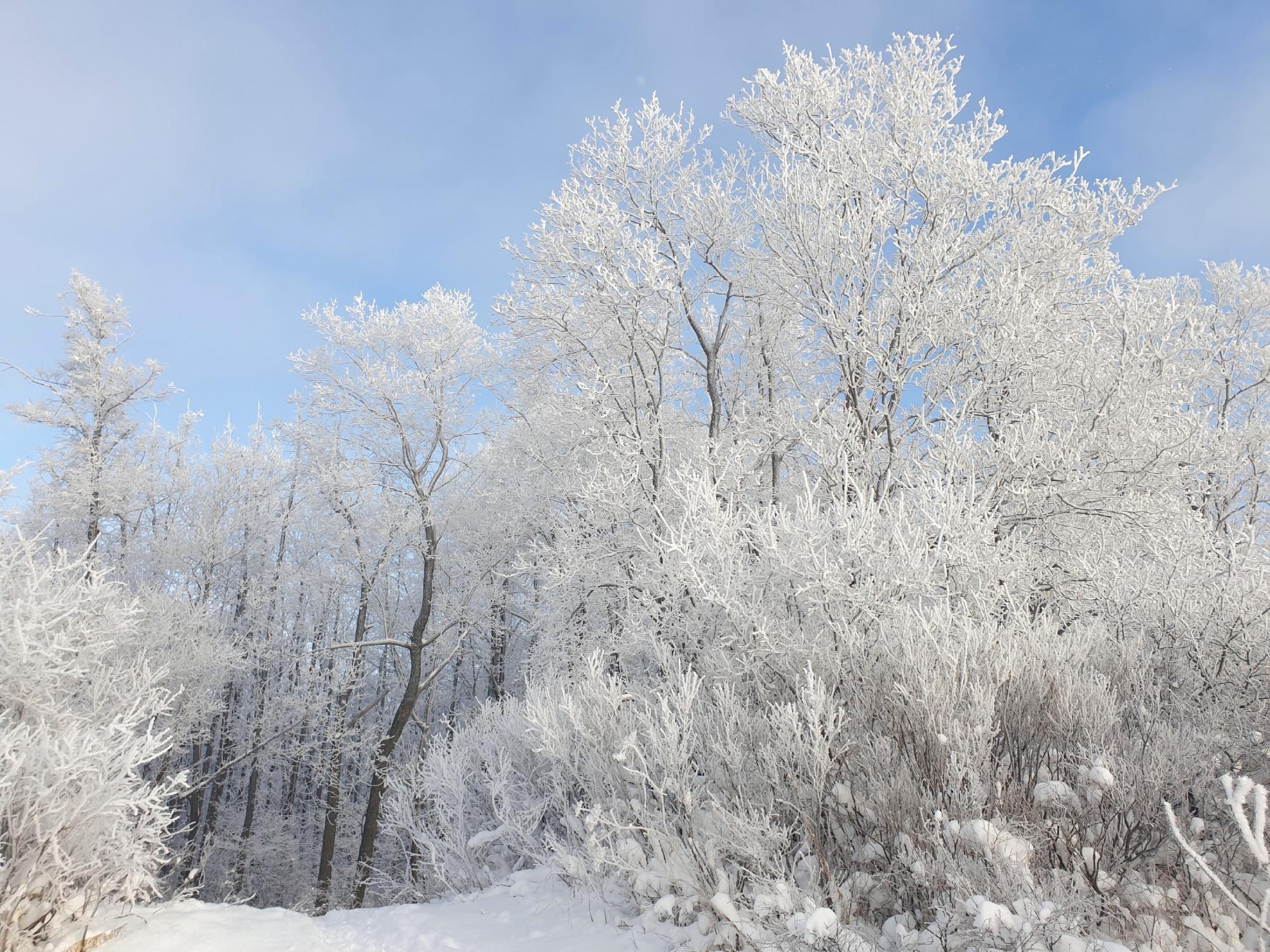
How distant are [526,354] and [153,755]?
8.51m

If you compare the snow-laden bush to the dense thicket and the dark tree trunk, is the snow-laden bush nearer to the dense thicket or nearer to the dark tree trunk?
the dense thicket

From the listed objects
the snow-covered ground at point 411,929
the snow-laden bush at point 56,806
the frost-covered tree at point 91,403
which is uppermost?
the frost-covered tree at point 91,403

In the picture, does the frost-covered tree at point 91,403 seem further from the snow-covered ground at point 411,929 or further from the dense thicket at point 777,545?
the snow-covered ground at point 411,929

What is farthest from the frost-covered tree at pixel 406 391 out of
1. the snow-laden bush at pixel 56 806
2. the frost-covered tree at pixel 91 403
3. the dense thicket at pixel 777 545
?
the snow-laden bush at pixel 56 806

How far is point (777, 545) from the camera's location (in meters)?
6.48

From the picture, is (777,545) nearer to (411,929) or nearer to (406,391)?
(411,929)

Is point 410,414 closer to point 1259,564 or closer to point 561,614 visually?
point 561,614

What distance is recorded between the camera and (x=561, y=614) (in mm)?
10773

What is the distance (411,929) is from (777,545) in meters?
4.16

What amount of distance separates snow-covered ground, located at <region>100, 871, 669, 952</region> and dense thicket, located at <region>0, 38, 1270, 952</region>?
0.99 ft

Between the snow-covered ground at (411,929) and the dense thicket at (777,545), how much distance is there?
0.30 meters

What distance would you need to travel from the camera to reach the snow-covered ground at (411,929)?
441cm

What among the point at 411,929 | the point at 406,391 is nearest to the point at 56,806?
the point at 411,929

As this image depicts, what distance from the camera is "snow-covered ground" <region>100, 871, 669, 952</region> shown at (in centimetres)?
441
